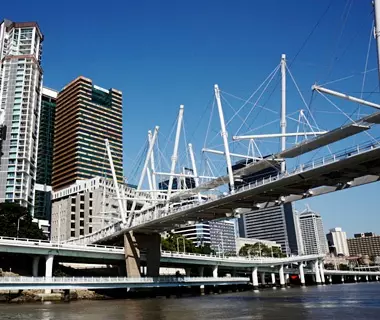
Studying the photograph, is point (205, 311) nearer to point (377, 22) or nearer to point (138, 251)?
point (377, 22)

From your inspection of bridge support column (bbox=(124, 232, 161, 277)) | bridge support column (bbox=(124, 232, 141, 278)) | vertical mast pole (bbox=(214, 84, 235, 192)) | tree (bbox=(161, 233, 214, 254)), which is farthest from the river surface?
tree (bbox=(161, 233, 214, 254))

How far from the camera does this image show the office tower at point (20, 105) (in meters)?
138

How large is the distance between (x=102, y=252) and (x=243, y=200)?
31.1m

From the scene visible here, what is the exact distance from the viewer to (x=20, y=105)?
14938cm

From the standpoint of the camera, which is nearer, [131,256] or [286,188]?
[286,188]

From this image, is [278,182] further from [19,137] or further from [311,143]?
[19,137]

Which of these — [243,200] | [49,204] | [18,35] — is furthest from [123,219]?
[18,35]

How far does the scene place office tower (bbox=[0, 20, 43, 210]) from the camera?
138375mm

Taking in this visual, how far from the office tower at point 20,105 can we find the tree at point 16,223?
3577cm

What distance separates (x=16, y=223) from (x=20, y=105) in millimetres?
65136

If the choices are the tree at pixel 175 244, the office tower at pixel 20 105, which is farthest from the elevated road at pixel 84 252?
the office tower at pixel 20 105

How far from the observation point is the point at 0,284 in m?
51.8

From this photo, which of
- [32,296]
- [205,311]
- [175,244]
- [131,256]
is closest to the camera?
[205,311]

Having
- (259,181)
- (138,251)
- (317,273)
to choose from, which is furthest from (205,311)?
(317,273)
